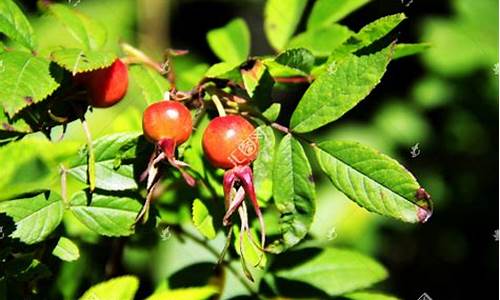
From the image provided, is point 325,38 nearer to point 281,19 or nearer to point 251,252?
point 281,19

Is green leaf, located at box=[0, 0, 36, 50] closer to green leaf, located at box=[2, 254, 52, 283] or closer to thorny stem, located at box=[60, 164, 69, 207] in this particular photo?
thorny stem, located at box=[60, 164, 69, 207]

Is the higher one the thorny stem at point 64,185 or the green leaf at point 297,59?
the green leaf at point 297,59

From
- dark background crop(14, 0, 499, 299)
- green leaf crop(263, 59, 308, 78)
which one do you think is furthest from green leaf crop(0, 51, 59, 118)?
dark background crop(14, 0, 499, 299)

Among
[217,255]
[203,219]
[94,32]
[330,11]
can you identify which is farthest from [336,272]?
[94,32]

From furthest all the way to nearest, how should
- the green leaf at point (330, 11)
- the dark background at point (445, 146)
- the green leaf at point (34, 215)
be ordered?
the dark background at point (445, 146) → the green leaf at point (330, 11) → the green leaf at point (34, 215)

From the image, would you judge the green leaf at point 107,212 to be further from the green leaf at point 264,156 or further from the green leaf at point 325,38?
the green leaf at point 325,38

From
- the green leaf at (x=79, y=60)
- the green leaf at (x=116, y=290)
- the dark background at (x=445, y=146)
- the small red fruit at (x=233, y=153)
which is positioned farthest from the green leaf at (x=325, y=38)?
the dark background at (x=445, y=146)
